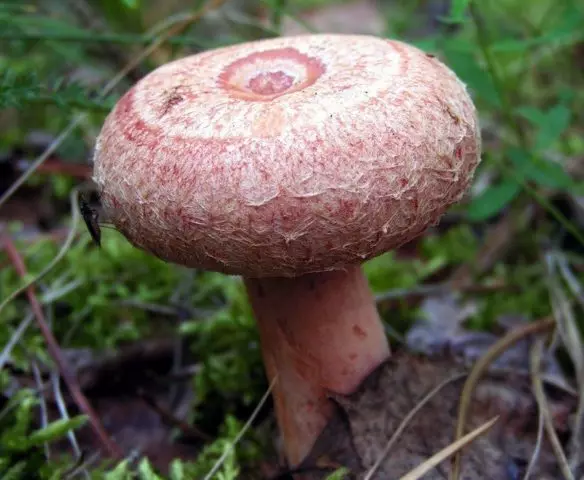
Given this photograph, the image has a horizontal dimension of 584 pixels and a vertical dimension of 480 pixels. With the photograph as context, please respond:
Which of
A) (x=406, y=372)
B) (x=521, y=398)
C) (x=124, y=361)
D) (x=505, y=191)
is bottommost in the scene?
(x=521, y=398)

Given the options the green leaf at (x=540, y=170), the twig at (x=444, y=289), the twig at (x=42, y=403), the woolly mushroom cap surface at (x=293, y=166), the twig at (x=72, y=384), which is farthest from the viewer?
the twig at (x=444, y=289)

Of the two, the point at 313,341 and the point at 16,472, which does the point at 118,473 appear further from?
the point at 313,341

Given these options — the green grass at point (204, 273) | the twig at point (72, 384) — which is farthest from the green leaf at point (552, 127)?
the twig at point (72, 384)

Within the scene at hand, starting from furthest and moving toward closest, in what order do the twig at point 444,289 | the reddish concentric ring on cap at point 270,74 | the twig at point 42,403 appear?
1. the twig at point 444,289
2. the twig at point 42,403
3. the reddish concentric ring on cap at point 270,74

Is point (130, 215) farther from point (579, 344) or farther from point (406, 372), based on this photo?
point (579, 344)

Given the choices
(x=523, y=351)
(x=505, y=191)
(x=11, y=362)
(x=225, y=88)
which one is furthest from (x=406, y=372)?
(x=11, y=362)

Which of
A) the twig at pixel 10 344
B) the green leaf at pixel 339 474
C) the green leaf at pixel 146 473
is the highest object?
the twig at pixel 10 344

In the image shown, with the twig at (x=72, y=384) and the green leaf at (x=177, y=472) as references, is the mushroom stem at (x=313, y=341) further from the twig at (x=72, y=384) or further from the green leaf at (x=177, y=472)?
the twig at (x=72, y=384)
